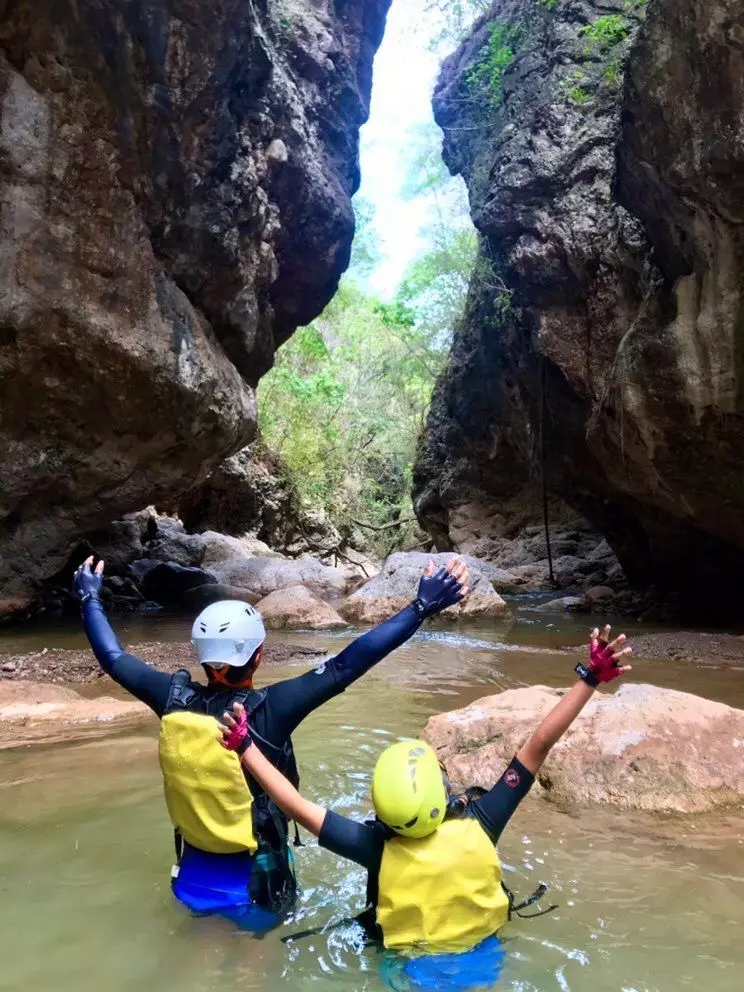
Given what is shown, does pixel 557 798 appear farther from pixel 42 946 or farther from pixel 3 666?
pixel 3 666

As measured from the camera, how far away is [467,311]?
17.6m

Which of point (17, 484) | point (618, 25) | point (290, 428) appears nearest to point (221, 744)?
point (17, 484)

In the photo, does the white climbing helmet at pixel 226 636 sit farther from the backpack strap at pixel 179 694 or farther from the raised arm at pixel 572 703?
the raised arm at pixel 572 703

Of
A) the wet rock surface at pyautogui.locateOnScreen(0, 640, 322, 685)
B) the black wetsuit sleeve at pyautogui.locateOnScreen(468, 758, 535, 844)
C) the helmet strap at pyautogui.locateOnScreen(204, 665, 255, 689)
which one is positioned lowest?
the wet rock surface at pyautogui.locateOnScreen(0, 640, 322, 685)

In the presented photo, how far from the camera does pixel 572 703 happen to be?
2275 mm

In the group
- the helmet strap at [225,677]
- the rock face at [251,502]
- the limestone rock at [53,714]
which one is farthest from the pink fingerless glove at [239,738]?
the rock face at [251,502]

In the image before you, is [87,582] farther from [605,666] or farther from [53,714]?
[53,714]

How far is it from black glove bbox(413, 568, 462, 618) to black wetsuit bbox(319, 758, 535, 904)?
1.74 ft

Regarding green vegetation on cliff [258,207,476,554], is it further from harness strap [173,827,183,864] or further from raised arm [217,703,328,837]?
raised arm [217,703,328,837]

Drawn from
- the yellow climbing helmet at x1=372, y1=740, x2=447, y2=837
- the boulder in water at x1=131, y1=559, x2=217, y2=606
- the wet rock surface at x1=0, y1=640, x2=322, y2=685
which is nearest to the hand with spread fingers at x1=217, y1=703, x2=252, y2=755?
the yellow climbing helmet at x1=372, y1=740, x2=447, y2=837

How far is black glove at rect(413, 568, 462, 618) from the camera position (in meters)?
2.40

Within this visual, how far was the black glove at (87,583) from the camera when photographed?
9.21 feet

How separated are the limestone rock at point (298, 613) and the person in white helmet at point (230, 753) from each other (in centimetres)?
827

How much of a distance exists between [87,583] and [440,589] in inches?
55.1
